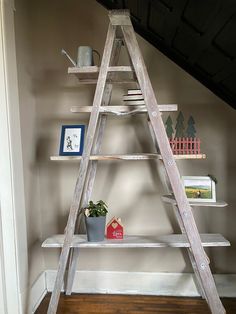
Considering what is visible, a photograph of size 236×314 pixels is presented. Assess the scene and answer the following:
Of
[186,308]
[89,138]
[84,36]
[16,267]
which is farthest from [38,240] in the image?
[84,36]

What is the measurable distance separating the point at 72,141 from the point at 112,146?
0.37m

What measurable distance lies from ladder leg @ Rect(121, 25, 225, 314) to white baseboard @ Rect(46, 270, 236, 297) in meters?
0.51

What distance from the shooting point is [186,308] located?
1913 mm

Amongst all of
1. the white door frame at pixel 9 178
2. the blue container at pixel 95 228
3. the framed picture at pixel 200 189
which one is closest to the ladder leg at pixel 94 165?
the blue container at pixel 95 228

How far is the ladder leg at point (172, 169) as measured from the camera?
156 cm

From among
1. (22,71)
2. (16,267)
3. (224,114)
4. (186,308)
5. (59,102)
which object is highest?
(22,71)

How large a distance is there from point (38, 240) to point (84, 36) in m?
1.50

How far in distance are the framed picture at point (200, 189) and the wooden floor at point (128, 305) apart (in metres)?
0.74

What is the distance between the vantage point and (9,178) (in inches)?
65.1

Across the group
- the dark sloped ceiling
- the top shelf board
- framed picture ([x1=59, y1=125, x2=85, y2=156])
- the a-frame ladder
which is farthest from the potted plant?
the dark sloped ceiling

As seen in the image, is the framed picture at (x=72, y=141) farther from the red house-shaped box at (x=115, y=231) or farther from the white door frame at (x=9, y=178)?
the red house-shaped box at (x=115, y=231)

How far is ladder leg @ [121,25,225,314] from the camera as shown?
5.11 feet

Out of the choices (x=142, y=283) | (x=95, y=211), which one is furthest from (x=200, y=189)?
(x=142, y=283)

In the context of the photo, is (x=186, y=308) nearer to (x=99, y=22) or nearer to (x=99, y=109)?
(x=99, y=109)
